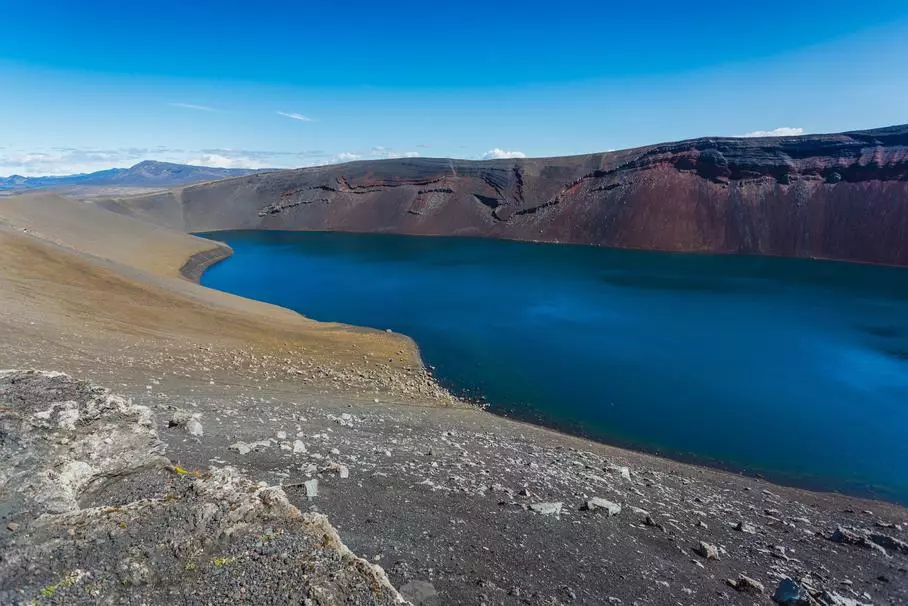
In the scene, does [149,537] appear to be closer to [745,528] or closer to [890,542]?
[745,528]

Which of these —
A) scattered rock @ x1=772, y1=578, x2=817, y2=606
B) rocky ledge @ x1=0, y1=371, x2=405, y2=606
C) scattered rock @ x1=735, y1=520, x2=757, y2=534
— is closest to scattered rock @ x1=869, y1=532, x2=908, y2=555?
scattered rock @ x1=735, y1=520, x2=757, y2=534

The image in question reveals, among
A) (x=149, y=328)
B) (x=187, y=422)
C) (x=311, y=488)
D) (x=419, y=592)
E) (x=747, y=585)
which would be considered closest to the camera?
(x=419, y=592)

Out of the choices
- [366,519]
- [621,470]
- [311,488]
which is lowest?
[621,470]

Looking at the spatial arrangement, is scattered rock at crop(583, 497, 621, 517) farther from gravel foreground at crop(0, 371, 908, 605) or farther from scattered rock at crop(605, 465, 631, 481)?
scattered rock at crop(605, 465, 631, 481)

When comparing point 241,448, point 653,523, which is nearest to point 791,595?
point 653,523

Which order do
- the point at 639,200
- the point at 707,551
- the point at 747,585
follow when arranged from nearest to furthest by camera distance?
the point at 747,585 → the point at 707,551 → the point at 639,200

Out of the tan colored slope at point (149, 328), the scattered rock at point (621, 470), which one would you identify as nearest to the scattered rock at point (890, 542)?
the scattered rock at point (621, 470)

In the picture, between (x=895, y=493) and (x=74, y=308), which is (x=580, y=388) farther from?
(x=74, y=308)
